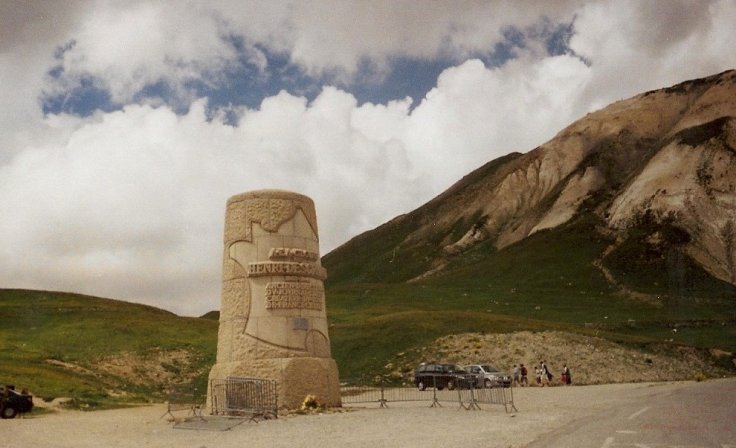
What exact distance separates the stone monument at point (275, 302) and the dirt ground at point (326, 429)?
1664 millimetres

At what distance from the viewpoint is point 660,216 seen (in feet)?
371

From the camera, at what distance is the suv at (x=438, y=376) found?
44875mm

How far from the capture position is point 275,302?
27.5 metres

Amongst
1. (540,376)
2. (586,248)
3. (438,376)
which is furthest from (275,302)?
(586,248)

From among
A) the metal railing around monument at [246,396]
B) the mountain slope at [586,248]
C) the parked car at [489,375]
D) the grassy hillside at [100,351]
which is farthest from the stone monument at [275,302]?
the mountain slope at [586,248]

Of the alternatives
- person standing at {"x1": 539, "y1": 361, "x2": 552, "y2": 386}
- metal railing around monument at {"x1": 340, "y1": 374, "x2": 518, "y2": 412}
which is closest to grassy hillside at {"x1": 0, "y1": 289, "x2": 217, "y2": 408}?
metal railing around monument at {"x1": 340, "y1": 374, "x2": 518, "y2": 412}

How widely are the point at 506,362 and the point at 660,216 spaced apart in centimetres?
6745

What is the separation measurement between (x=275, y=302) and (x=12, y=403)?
36.1 feet

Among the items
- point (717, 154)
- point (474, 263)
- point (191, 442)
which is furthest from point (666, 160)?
point (191, 442)

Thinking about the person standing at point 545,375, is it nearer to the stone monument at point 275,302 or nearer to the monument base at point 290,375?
the stone monument at point 275,302

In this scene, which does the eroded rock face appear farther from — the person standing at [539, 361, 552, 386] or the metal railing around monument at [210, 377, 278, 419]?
the metal railing around monument at [210, 377, 278, 419]

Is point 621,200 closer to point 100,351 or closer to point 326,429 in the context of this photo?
point 100,351

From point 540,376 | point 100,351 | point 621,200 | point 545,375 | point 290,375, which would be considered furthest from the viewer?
point 621,200

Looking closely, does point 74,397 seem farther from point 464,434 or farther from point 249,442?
point 464,434
